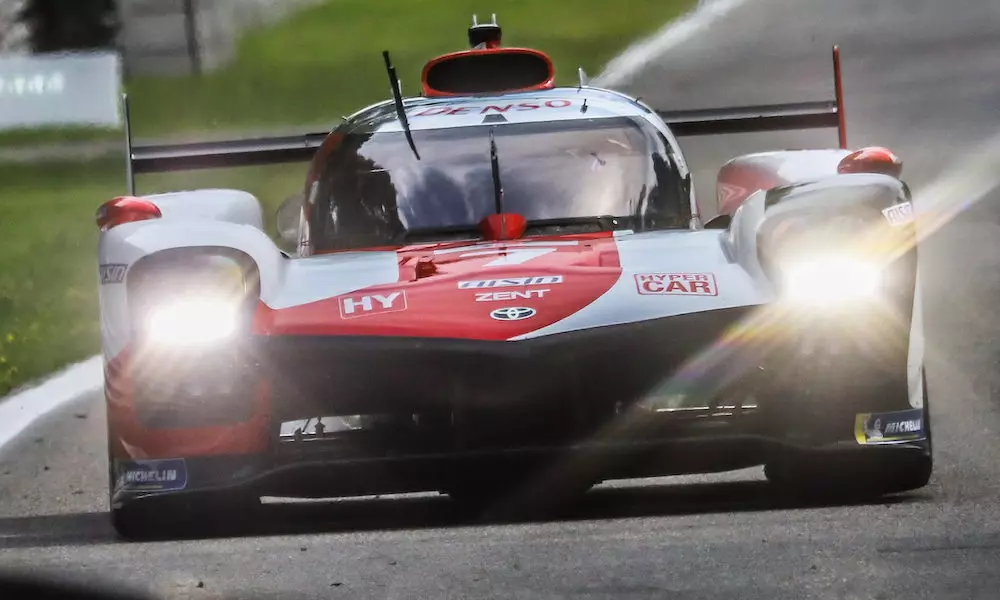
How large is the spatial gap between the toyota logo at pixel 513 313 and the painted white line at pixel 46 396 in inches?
139

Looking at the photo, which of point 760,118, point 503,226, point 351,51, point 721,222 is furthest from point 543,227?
point 351,51

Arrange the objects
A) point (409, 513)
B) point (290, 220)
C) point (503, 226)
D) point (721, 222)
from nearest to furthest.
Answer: point (409, 513) → point (503, 226) → point (721, 222) → point (290, 220)

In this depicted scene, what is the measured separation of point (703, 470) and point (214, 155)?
355 cm

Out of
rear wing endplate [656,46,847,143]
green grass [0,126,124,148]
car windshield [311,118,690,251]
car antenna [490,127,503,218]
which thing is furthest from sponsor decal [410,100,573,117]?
green grass [0,126,124,148]

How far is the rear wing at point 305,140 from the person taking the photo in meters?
9.38

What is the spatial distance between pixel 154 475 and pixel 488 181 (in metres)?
1.84

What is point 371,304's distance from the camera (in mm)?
6523

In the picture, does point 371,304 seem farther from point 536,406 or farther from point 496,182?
point 496,182

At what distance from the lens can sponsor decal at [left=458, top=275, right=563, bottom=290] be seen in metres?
6.59

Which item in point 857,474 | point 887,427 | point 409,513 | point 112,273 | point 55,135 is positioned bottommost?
point 55,135

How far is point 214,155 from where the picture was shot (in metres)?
9.43

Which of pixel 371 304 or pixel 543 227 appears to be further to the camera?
pixel 543 227

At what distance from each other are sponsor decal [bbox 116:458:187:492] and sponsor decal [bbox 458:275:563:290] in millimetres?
931

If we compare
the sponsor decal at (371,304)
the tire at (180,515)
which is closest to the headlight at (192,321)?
the sponsor decal at (371,304)
